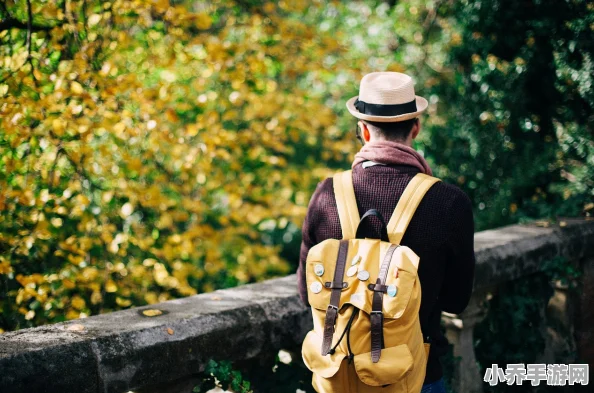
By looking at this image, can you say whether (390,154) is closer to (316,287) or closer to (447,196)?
(447,196)

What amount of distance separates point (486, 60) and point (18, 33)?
3530 mm

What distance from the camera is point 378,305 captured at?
6.14 ft

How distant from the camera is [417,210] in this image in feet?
6.64

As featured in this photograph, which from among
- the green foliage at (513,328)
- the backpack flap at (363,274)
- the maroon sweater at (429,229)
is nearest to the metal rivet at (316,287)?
the backpack flap at (363,274)

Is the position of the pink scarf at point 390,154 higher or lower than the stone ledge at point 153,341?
higher

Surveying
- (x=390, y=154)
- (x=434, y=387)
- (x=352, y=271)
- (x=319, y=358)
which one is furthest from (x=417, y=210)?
(x=434, y=387)

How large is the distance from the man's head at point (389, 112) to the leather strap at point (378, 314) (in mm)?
486

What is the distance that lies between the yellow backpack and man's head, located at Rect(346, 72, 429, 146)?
0.71 feet

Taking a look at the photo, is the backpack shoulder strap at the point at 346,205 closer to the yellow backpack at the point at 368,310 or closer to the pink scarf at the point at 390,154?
the yellow backpack at the point at 368,310

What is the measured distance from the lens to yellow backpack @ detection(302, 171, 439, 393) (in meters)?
1.87

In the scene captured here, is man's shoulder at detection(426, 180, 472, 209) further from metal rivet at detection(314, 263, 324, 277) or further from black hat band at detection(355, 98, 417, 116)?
metal rivet at detection(314, 263, 324, 277)

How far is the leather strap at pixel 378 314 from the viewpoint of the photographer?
6.13ft

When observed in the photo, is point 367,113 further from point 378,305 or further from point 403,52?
point 403,52

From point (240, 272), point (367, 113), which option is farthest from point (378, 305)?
point (240, 272)
